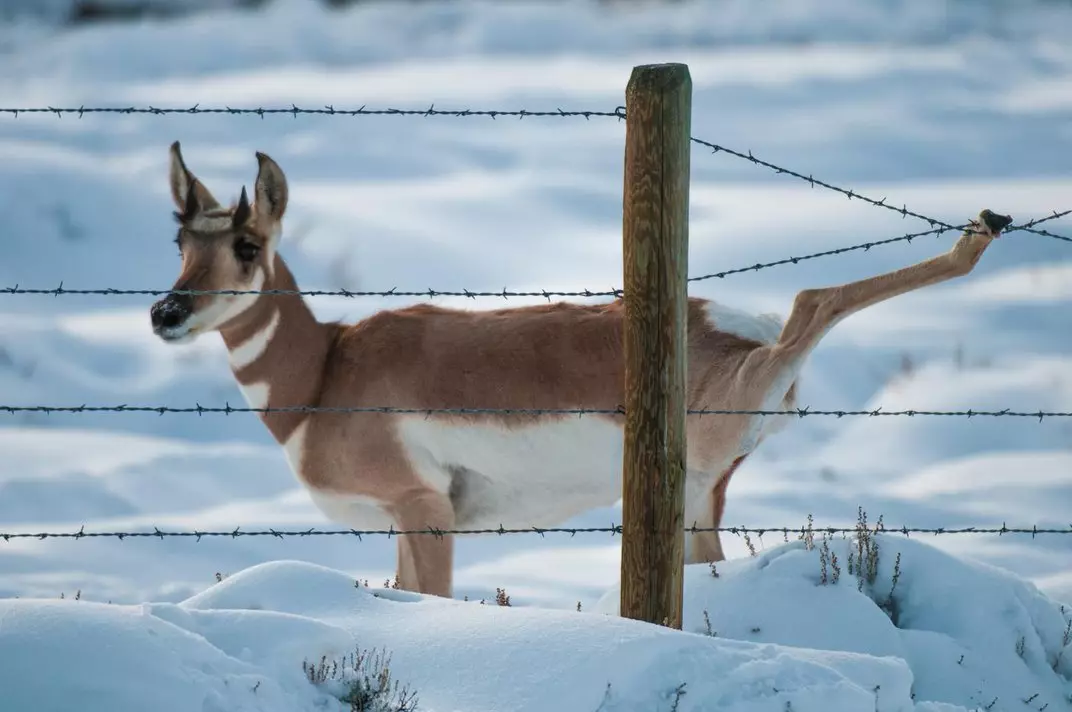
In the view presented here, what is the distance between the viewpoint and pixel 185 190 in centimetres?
745

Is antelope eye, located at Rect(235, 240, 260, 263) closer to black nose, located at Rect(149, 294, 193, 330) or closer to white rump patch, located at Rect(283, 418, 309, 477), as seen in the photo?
black nose, located at Rect(149, 294, 193, 330)

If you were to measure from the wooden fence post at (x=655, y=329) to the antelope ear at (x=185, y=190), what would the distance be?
2927 millimetres

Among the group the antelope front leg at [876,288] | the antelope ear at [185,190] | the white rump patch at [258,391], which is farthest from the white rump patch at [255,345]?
the antelope front leg at [876,288]

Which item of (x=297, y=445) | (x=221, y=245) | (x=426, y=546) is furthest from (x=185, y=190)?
(x=426, y=546)

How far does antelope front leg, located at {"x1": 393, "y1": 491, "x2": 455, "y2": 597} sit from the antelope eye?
4.38ft

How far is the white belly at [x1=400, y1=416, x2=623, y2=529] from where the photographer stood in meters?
7.21

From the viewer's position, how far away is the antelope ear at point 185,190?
23.7ft

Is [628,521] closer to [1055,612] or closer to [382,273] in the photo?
[1055,612]

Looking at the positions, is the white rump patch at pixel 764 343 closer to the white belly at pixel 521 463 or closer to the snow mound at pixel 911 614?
the white belly at pixel 521 463

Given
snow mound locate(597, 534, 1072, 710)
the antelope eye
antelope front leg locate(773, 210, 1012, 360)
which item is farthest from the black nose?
antelope front leg locate(773, 210, 1012, 360)

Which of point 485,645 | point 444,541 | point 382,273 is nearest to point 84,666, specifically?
point 485,645

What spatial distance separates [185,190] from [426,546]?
2.02 meters

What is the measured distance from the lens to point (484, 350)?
24.0 ft

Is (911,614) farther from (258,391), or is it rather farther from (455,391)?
(258,391)
